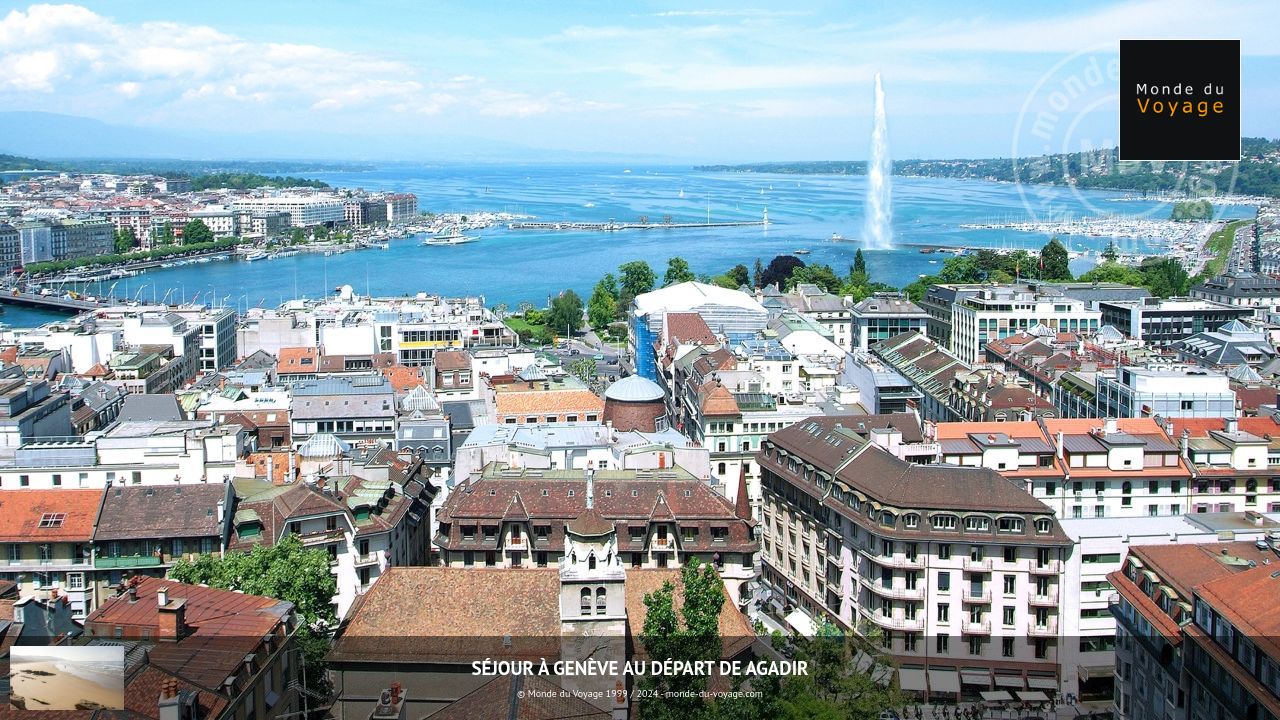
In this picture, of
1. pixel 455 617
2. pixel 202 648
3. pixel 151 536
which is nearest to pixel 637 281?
pixel 151 536

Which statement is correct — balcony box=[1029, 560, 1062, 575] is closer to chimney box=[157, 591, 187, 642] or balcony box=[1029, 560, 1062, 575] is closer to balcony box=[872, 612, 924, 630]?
balcony box=[872, 612, 924, 630]

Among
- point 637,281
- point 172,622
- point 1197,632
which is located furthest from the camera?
point 637,281

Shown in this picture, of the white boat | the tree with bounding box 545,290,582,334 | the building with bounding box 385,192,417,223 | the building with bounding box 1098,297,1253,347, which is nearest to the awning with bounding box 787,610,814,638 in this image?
the building with bounding box 1098,297,1253,347

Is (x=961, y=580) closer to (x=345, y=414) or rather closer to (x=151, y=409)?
(x=345, y=414)

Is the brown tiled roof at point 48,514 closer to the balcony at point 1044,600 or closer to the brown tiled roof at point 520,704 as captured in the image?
the brown tiled roof at point 520,704

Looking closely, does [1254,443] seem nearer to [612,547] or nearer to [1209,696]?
[1209,696]

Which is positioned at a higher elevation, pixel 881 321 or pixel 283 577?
pixel 881 321

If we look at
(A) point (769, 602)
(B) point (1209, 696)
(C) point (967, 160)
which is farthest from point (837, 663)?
(C) point (967, 160)
